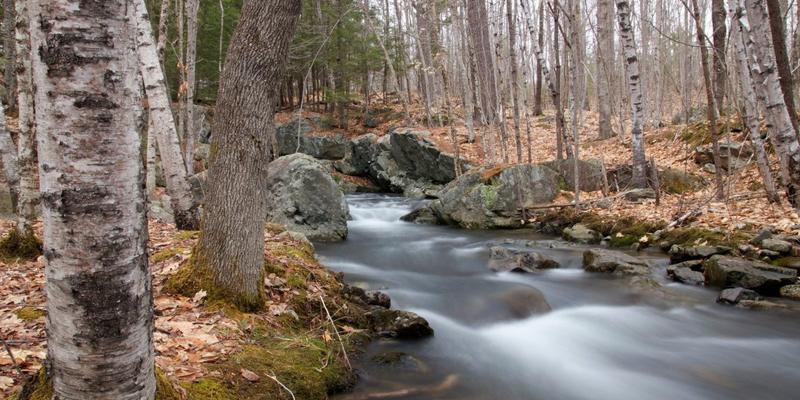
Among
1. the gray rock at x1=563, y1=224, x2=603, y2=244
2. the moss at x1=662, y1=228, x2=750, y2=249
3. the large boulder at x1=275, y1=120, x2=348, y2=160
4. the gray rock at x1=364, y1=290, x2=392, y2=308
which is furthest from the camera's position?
the large boulder at x1=275, y1=120, x2=348, y2=160

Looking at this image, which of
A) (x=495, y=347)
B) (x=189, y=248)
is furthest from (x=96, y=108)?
(x=495, y=347)

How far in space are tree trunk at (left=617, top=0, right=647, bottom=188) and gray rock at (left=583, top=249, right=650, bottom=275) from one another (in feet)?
11.9

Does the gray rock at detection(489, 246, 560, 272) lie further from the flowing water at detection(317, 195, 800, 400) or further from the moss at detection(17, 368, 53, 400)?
the moss at detection(17, 368, 53, 400)

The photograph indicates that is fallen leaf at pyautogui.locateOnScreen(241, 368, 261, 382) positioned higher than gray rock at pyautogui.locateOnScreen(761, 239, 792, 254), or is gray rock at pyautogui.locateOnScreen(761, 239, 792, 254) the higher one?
gray rock at pyautogui.locateOnScreen(761, 239, 792, 254)

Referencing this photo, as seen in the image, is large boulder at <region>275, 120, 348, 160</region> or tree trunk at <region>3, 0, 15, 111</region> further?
large boulder at <region>275, 120, 348, 160</region>

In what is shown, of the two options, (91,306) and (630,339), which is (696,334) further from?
(91,306)

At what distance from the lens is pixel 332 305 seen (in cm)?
504

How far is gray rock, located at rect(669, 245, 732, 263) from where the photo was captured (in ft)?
23.7

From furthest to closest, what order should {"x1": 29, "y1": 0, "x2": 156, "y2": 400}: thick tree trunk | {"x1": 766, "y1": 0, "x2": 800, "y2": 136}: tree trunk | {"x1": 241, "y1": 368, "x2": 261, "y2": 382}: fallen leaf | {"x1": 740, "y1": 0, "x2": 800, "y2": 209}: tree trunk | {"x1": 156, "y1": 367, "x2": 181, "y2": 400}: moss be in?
{"x1": 766, "y1": 0, "x2": 800, "y2": 136}: tree trunk < {"x1": 740, "y1": 0, "x2": 800, "y2": 209}: tree trunk < {"x1": 241, "y1": 368, "x2": 261, "y2": 382}: fallen leaf < {"x1": 156, "y1": 367, "x2": 181, "y2": 400}: moss < {"x1": 29, "y1": 0, "x2": 156, "y2": 400}: thick tree trunk

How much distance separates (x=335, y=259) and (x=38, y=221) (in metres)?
4.60

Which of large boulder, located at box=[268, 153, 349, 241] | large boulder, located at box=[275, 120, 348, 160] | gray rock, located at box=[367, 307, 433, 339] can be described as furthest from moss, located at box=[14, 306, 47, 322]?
large boulder, located at box=[275, 120, 348, 160]

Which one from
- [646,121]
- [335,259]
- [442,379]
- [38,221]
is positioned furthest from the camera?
[646,121]

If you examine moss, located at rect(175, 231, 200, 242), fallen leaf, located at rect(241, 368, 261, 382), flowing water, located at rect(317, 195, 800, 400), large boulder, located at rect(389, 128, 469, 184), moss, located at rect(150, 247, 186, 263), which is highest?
large boulder, located at rect(389, 128, 469, 184)

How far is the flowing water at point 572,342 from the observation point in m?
4.47
